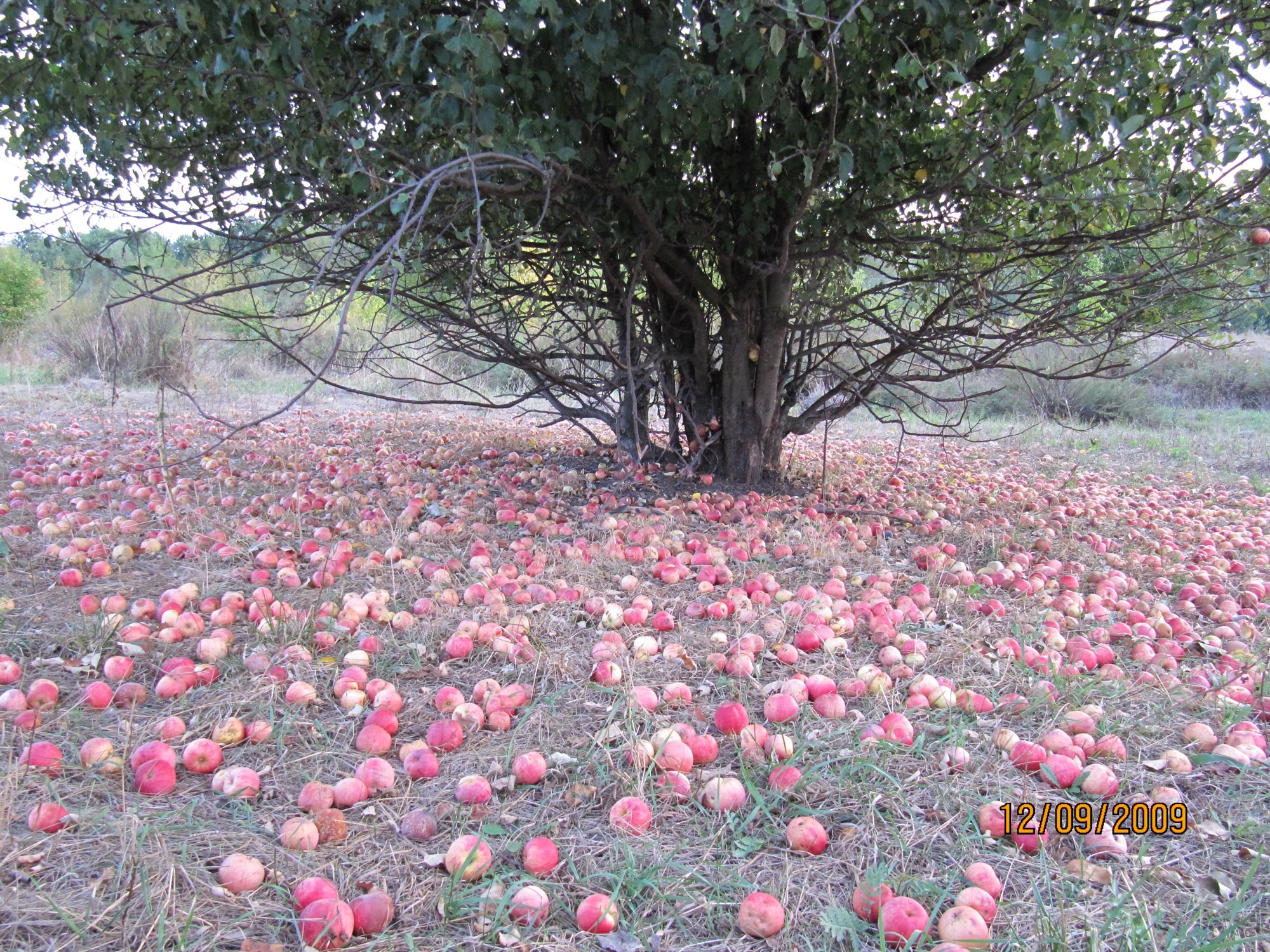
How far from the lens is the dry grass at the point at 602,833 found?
4.38ft

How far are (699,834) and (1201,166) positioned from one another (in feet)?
11.7

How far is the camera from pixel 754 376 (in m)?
4.79

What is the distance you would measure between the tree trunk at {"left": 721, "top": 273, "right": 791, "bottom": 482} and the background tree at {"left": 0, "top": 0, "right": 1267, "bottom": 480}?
2 centimetres

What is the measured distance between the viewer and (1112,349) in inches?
164

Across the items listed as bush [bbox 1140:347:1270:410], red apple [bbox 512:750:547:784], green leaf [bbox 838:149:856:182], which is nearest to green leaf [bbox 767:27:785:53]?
green leaf [bbox 838:149:856:182]

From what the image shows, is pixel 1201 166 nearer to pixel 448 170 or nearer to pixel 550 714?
pixel 448 170

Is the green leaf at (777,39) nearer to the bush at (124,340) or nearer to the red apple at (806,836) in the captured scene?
the red apple at (806,836)

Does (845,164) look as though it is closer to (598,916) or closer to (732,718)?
(732,718)

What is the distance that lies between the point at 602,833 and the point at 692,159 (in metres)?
3.68

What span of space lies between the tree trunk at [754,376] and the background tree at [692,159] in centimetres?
2

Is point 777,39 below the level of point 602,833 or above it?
above

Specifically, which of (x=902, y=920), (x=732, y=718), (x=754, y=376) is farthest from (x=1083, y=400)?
(x=902, y=920)

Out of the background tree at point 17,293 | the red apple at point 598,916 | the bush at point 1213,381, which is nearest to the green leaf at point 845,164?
the red apple at point 598,916
